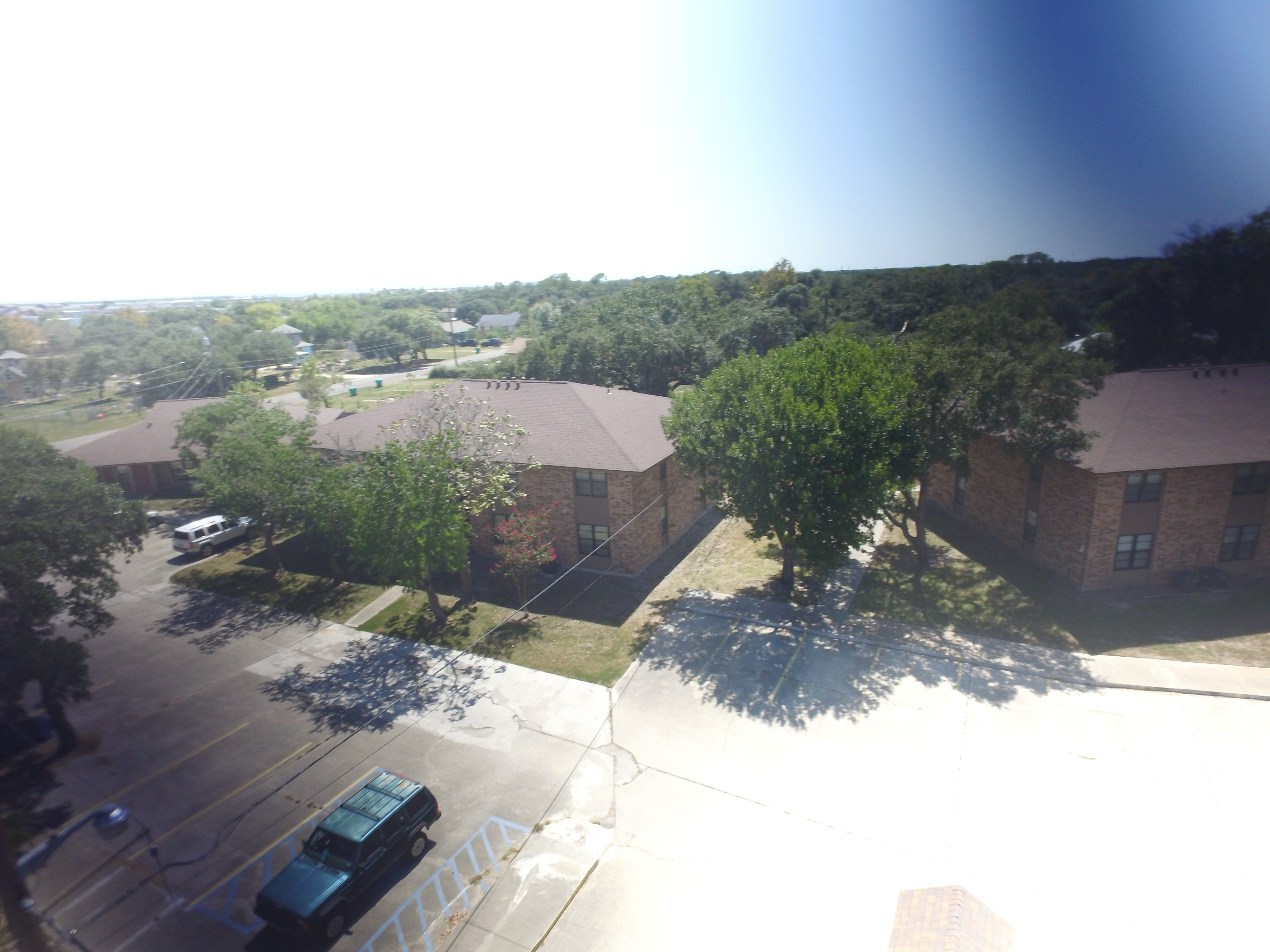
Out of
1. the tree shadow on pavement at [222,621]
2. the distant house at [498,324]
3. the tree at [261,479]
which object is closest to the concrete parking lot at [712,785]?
the tree shadow on pavement at [222,621]

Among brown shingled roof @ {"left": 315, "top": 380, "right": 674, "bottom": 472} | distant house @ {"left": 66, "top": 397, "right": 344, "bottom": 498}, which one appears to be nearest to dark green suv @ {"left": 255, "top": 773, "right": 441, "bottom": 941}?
brown shingled roof @ {"left": 315, "top": 380, "right": 674, "bottom": 472}

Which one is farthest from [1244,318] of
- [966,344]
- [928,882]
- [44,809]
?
[44,809]

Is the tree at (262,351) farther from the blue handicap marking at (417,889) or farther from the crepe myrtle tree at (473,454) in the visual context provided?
the blue handicap marking at (417,889)

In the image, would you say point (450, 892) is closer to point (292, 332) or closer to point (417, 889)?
point (417, 889)

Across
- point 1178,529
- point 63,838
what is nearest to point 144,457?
point 63,838

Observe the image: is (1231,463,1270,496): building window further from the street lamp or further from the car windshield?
the street lamp

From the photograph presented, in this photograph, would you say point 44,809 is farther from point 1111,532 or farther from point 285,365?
point 285,365
